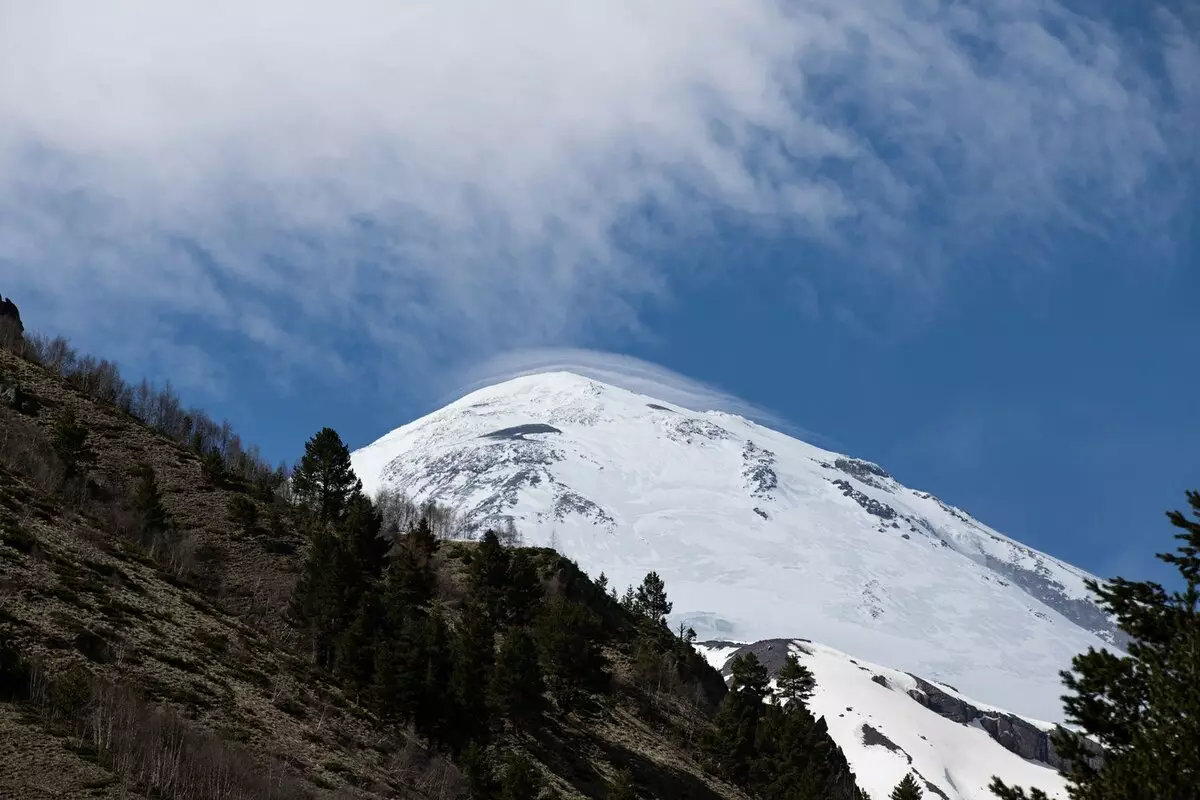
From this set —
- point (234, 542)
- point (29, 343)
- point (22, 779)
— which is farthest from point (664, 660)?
point (29, 343)

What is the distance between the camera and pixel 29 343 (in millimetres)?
73312

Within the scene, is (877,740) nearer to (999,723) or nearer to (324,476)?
(999,723)

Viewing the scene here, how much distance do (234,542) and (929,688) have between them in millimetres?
184145

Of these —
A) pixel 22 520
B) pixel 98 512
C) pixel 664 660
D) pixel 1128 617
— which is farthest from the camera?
pixel 664 660

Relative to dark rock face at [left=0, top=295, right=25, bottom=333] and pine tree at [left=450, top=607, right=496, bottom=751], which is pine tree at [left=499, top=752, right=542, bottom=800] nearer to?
pine tree at [left=450, top=607, right=496, bottom=751]

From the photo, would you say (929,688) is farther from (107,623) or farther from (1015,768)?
(107,623)

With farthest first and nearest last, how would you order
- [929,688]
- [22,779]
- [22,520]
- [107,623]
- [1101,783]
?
1. [929,688]
2. [22,520]
3. [107,623]
4. [22,779]
5. [1101,783]

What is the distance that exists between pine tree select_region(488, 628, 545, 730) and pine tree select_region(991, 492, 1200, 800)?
87.2 ft

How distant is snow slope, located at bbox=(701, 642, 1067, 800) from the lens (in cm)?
15388

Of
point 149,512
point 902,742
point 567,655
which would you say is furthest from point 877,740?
point 149,512

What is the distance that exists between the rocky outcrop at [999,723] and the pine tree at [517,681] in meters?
170

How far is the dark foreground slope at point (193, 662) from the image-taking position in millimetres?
Result: 19875

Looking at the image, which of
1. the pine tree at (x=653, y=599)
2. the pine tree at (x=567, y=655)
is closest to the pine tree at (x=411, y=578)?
the pine tree at (x=567, y=655)

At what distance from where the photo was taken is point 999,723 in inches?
7490
